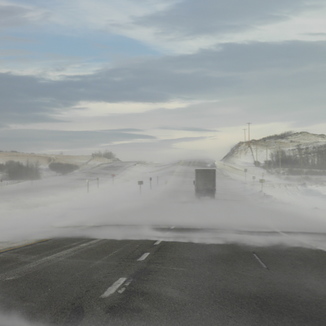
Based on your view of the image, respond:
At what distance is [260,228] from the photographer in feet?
58.9

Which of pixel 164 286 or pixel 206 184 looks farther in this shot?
pixel 206 184

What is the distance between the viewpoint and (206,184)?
36625mm

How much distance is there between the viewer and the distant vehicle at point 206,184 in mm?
36594

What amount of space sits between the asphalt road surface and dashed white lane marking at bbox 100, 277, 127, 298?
0.02 meters

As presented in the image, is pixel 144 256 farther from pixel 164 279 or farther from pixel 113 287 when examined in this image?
pixel 113 287

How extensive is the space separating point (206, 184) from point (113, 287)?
3006 cm

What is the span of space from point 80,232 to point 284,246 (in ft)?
27.4

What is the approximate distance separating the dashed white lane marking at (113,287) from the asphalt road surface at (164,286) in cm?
2

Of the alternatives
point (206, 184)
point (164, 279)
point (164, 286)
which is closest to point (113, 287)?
point (164, 286)

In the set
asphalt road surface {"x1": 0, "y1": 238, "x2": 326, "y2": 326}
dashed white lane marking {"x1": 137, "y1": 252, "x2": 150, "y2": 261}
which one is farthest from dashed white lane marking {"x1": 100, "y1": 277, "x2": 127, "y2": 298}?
dashed white lane marking {"x1": 137, "y1": 252, "x2": 150, "y2": 261}

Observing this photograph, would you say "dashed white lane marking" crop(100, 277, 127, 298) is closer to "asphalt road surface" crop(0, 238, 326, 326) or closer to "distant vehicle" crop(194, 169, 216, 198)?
"asphalt road surface" crop(0, 238, 326, 326)

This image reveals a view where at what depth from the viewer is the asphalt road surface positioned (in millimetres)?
5543

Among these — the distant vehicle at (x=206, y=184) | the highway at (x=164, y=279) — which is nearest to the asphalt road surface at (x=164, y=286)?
the highway at (x=164, y=279)

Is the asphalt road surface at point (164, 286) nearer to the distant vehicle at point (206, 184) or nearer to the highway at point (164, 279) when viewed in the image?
the highway at point (164, 279)
